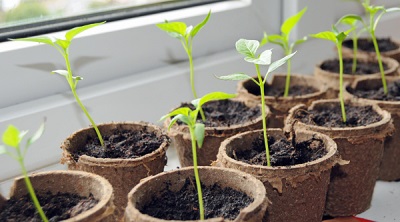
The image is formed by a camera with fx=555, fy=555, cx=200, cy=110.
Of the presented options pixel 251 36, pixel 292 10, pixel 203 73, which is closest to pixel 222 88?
pixel 203 73

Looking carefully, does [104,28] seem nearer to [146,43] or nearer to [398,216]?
[146,43]

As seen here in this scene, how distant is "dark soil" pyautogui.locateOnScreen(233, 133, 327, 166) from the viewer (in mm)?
991

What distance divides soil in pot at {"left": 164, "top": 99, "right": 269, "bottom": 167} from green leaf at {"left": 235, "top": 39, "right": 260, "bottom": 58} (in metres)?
0.22

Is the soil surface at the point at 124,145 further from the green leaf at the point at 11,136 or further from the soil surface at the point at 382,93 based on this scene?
the soil surface at the point at 382,93

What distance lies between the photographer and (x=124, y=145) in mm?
1047

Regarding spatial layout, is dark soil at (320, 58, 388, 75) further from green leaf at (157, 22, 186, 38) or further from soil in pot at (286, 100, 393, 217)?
green leaf at (157, 22, 186, 38)

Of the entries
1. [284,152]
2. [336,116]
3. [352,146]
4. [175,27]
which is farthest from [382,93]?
[175,27]

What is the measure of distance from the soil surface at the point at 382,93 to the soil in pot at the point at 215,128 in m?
0.28

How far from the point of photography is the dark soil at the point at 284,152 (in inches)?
39.0

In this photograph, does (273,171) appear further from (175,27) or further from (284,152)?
(175,27)

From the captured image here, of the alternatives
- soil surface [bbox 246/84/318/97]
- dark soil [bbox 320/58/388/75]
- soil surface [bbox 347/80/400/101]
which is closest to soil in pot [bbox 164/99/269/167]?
soil surface [bbox 246/84/318/97]

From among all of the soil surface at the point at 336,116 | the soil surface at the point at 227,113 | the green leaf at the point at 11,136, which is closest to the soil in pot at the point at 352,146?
the soil surface at the point at 336,116

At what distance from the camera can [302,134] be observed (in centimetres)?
107

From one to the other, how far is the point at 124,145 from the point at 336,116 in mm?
468
